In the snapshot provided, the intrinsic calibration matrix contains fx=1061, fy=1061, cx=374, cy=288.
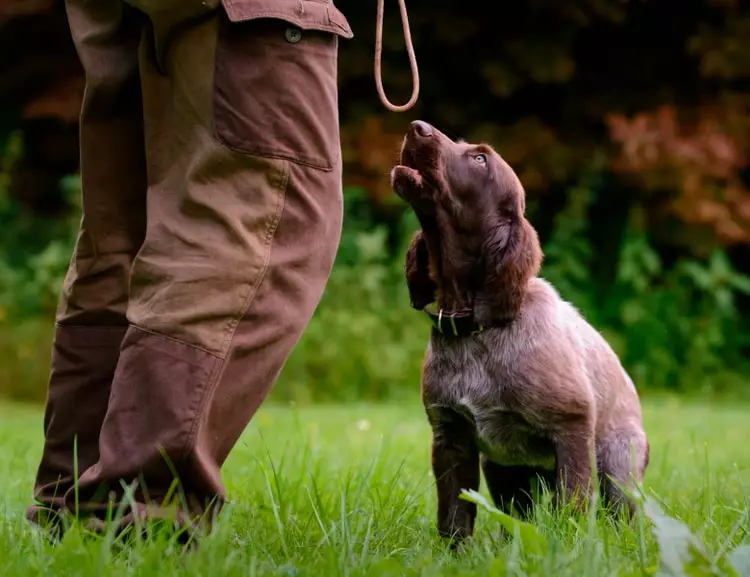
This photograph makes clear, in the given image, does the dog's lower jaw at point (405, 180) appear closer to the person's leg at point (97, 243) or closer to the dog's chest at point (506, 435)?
the dog's chest at point (506, 435)

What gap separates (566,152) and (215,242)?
27.4ft

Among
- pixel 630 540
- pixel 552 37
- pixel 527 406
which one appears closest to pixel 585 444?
pixel 527 406

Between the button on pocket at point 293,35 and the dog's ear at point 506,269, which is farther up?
the button on pocket at point 293,35

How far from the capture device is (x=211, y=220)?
A: 254 cm

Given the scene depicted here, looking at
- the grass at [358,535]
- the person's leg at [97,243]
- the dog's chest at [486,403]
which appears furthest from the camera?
the dog's chest at [486,403]

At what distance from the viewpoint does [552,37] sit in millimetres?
10406

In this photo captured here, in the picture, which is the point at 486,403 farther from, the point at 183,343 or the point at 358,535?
the point at 183,343

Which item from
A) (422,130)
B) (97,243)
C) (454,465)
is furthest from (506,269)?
(97,243)

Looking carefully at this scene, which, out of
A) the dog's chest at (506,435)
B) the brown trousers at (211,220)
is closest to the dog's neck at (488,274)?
the dog's chest at (506,435)

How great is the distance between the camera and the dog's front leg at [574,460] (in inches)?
123

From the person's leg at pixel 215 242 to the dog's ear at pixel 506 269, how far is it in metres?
0.80

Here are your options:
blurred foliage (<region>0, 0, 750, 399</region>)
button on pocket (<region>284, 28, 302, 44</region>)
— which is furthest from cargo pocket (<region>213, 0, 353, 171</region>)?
blurred foliage (<region>0, 0, 750, 399</region>)

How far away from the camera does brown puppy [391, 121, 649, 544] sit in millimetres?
3193

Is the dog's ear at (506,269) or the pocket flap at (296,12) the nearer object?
the pocket flap at (296,12)
